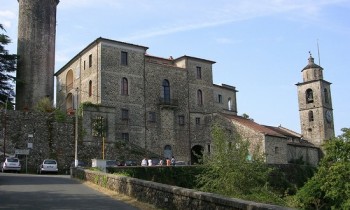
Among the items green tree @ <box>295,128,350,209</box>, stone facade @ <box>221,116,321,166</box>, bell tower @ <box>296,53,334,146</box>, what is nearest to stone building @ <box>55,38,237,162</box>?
stone facade @ <box>221,116,321,166</box>

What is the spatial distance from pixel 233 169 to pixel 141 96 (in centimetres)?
2530

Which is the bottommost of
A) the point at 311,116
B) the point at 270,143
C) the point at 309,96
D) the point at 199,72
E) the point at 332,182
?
the point at 332,182

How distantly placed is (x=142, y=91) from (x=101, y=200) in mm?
34056

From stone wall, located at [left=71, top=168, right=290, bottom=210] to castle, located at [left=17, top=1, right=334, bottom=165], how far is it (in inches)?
995

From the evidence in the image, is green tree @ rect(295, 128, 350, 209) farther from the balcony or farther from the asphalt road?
the balcony

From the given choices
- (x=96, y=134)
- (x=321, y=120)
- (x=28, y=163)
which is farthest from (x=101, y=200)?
(x=321, y=120)

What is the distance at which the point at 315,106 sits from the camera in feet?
215

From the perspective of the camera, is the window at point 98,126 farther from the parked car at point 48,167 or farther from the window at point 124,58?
the parked car at point 48,167

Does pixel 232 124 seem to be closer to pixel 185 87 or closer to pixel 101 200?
pixel 185 87

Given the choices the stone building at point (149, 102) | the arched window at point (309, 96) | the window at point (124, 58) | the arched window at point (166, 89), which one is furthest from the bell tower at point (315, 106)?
the window at point (124, 58)

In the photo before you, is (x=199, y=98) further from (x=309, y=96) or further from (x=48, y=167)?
(x=48, y=167)

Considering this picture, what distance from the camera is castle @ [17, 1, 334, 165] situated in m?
44.8

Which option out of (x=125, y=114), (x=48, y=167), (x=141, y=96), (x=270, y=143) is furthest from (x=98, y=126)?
(x=270, y=143)

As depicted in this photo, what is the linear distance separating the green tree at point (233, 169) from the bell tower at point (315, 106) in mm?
42288
